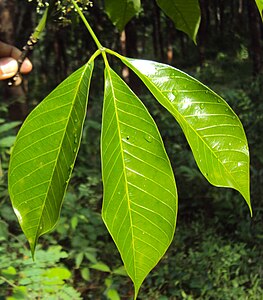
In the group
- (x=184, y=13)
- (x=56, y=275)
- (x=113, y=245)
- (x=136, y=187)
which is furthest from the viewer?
(x=113, y=245)

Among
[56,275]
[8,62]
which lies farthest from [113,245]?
[8,62]

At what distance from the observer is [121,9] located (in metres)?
0.68

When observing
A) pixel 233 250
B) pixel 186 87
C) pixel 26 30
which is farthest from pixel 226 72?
pixel 186 87

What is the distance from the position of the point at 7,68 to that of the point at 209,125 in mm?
412

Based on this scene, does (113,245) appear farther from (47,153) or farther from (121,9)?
(47,153)

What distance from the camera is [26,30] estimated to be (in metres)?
4.00

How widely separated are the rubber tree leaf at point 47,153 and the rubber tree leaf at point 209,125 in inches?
2.7

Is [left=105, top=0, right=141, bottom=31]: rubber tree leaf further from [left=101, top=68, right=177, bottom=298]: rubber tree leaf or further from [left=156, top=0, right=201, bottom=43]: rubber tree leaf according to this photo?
[left=101, top=68, right=177, bottom=298]: rubber tree leaf

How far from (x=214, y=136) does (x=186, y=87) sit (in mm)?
47

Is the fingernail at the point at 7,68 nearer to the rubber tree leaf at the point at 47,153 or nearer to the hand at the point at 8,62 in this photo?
the hand at the point at 8,62

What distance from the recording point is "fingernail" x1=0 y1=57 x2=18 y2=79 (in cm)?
69

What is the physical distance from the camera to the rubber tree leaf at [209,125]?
0.38 meters

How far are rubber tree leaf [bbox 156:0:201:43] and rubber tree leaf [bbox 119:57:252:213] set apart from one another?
0.27m

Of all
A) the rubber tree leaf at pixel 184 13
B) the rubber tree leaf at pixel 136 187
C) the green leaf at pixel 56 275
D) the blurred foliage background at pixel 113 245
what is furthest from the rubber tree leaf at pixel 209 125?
the green leaf at pixel 56 275
